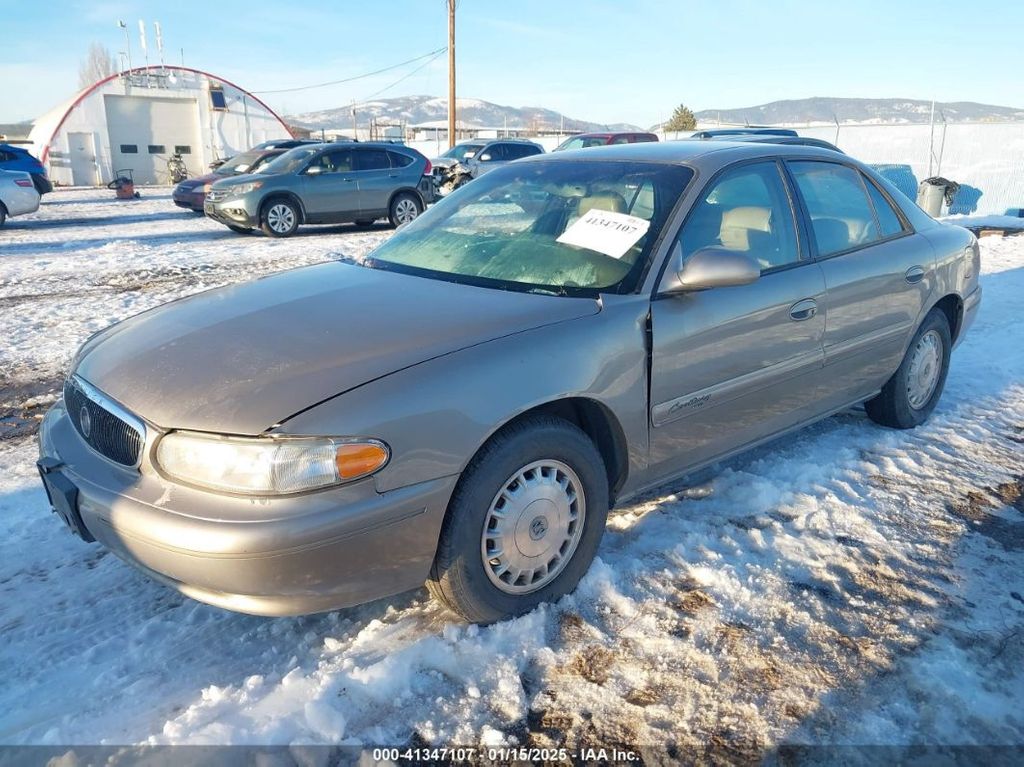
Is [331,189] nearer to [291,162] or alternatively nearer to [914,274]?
[291,162]

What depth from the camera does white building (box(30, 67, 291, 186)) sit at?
3173 cm

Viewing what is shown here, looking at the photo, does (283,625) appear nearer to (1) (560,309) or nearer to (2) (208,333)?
(2) (208,333)

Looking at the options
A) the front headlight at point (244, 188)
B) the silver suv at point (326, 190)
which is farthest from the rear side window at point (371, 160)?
the front headlight at point (244, 188)

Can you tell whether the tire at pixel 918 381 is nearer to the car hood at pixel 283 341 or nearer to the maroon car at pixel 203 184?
the car hood at pixel 283 341

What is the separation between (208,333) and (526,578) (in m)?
1.40

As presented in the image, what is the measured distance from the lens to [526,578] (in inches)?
104

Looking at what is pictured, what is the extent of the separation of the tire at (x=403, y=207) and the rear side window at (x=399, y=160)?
0.52m

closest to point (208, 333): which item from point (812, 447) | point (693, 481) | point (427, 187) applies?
point (693, 481)

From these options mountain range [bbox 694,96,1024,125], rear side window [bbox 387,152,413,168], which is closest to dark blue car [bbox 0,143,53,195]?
rear side window [bbox 387,152,413,168]

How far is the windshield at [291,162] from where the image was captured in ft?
44.3

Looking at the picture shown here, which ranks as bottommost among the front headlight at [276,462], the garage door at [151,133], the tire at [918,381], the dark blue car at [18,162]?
the tire at [918,381]

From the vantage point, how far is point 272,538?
2.07 metres

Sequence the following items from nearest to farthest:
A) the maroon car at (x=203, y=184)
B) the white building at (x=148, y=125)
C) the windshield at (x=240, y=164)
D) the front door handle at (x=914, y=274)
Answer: the front door handle at (x=914, y=274) → the windshield at (x=240, y=164) → the maroon car at (x=203, y=184) → the white building at (x=148, y=125)

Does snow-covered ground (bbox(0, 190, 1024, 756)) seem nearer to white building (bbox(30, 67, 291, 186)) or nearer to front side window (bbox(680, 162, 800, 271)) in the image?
front side window (bbox(680, 162, 800, 271))
